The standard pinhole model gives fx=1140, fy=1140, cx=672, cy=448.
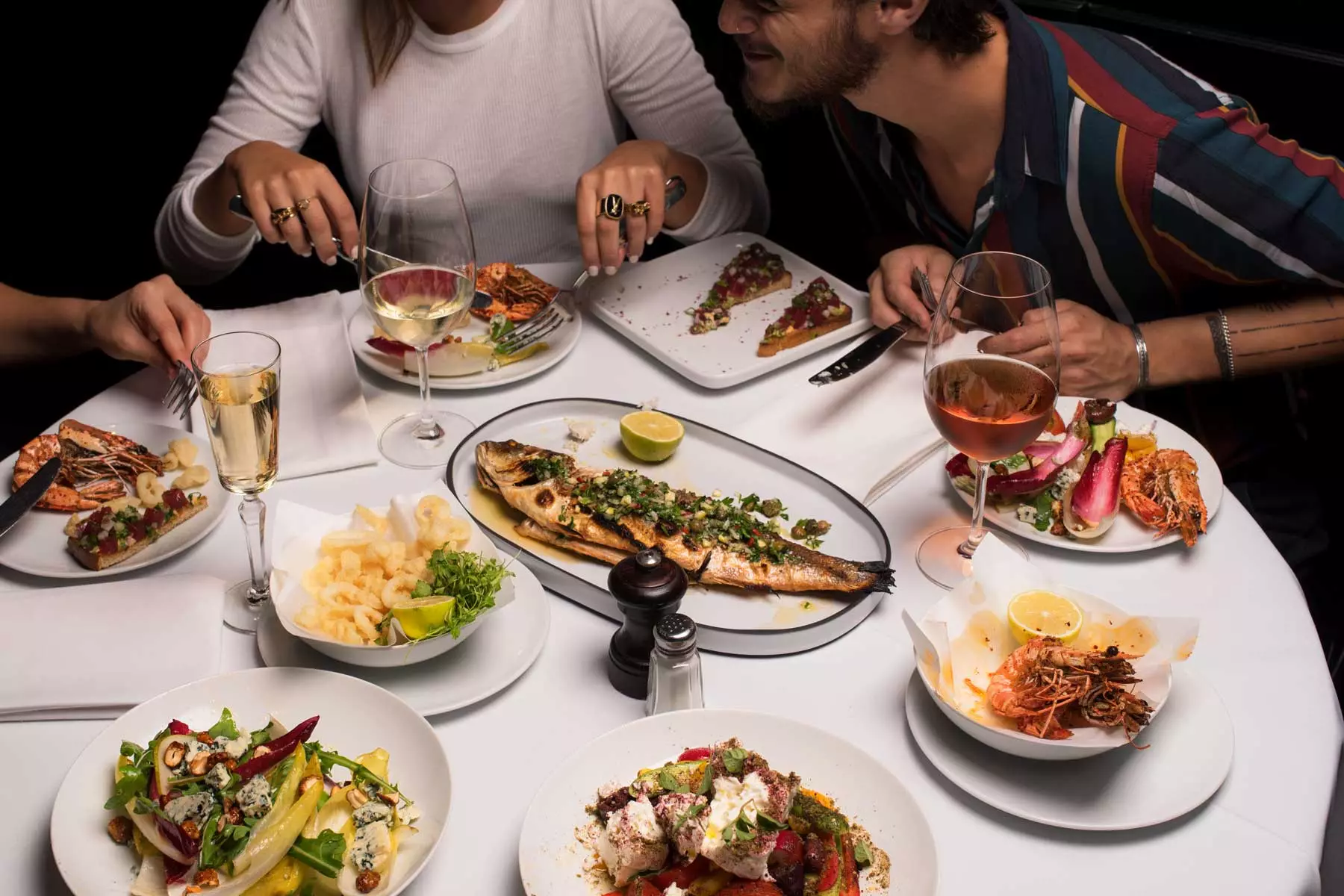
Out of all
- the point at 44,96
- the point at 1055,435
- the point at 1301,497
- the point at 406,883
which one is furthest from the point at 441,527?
the point at 44,96

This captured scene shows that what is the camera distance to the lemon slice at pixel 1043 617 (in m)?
1.56

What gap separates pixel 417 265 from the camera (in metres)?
2.04

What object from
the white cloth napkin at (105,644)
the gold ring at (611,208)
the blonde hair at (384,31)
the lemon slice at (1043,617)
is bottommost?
the white cloth napkin at (105,644)

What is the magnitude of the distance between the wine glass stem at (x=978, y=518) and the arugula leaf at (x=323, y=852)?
3.38ft

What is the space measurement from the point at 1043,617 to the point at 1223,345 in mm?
1248

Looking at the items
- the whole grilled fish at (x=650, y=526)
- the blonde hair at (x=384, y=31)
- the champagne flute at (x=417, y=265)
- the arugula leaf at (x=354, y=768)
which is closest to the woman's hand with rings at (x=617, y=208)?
the champagne flute at (x=417, y=265)

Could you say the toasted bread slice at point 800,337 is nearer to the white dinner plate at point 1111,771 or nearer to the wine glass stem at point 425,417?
the wine glass stem at point 425,417

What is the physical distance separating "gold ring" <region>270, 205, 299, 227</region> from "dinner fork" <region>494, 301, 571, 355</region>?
52cm

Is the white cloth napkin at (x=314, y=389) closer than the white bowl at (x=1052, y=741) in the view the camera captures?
No

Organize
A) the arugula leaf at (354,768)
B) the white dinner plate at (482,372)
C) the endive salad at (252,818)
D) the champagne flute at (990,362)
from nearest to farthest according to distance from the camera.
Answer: the endive salad at (252,818)
the arugula leaf at (354,768)
the champagne flute at (990,362)
the white dinner plate at (482,372)

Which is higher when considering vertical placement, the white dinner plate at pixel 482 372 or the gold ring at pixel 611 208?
the gold ring at pixel 611 208

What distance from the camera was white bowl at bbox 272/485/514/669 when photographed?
151 cm

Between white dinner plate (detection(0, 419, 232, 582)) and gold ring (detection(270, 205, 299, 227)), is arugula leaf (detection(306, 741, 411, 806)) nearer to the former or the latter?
white dinner plate (detection(0, 419, 232, 582))

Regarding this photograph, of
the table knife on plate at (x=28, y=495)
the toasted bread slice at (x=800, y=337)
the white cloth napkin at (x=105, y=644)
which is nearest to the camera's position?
the white cloth napkin at (x=105, y=644)
